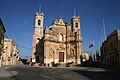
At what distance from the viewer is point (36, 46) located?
49375 mm

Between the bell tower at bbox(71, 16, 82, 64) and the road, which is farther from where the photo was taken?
the bell tower at bbox(71, 16, 82, 64)

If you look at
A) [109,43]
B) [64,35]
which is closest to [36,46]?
[64,35]

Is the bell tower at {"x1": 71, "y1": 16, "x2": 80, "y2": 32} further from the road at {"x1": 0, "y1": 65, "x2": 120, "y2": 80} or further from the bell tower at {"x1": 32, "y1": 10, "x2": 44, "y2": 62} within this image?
the road at {"x1": 0, "y1": 65, "x2": 120, "y2": 80}

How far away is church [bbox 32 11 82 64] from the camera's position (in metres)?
46.0

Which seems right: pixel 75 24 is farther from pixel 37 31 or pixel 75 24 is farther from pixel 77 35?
pixel 37 31

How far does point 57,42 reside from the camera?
48531mm

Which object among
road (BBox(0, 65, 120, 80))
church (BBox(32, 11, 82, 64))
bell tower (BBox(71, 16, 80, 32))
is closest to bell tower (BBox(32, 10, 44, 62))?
church (BBox(32, 11, 82, 64))

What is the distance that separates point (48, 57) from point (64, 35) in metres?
9.53

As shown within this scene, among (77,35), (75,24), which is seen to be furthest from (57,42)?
(75,24)

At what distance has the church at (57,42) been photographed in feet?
151

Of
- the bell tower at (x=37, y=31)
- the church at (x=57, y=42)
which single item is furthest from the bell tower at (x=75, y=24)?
the bell tower at (x=37, y=31)

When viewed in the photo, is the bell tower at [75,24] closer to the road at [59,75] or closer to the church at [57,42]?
the church at [57,42]

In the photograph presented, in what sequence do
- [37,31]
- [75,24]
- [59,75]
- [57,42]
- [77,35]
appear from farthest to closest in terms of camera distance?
[75,24] → [37,31] → [57,42] → [77,35] → [59,75]

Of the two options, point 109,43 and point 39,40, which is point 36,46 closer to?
point 39,40
